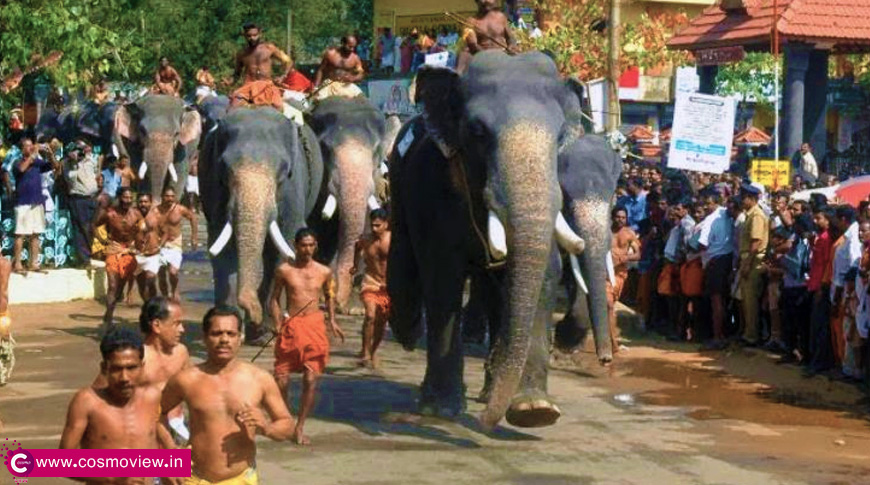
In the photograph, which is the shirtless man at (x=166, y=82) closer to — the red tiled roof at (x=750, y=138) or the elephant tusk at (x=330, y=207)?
the elephant tusk at (x=330, y=207)

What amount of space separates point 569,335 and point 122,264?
565cm

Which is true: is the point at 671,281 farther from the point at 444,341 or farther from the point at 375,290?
the point at 444,341

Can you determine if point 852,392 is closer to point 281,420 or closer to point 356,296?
point 356,296

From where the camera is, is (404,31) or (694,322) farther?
(404,31)

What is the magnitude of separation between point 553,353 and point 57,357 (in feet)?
15.0

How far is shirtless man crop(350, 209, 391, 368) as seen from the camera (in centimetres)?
1680

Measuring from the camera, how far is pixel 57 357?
1791 cm

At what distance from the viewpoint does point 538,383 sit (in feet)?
43.2

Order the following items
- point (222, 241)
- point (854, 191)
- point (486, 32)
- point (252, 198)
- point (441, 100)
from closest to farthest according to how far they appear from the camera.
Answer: point (441, 100)
point (486, 32)
point (252, 198)
point (222, 241)
point (854, 191)

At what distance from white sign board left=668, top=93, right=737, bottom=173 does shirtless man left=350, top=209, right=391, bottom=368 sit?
6.27m

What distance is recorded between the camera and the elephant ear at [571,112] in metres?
13.5

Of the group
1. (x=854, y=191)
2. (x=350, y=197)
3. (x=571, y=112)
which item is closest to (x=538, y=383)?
(x=571, y=112)

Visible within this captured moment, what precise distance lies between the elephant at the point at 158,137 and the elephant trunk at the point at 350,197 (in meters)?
5.79

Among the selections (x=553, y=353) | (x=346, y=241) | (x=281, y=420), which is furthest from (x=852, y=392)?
(x=281, y=420)
